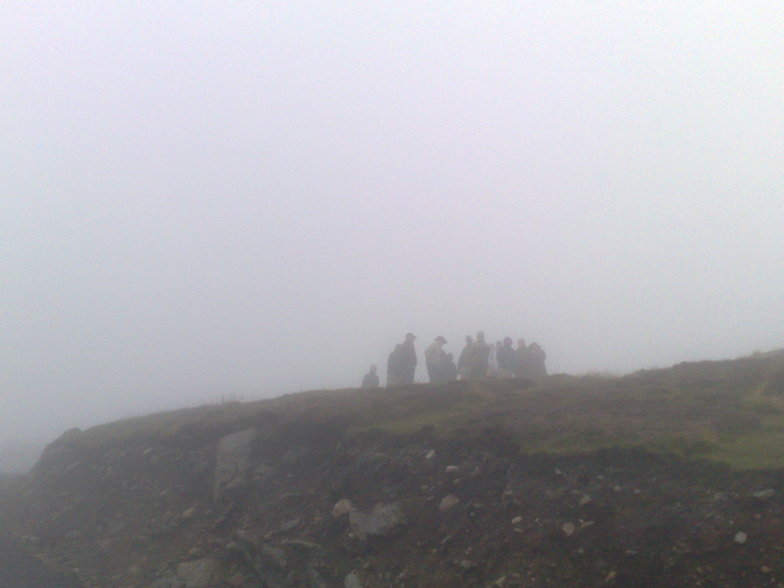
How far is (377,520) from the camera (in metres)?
11.2

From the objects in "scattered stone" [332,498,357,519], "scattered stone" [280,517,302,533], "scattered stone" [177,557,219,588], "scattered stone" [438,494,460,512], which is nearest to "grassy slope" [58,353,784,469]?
"scattered stone" [438,494,460,512]

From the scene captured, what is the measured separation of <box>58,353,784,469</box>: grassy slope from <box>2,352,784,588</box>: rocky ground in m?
0.14

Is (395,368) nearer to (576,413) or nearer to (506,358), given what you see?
(506,358)

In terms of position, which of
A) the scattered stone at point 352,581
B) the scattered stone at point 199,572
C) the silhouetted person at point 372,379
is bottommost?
the scattered stone at point 199,572

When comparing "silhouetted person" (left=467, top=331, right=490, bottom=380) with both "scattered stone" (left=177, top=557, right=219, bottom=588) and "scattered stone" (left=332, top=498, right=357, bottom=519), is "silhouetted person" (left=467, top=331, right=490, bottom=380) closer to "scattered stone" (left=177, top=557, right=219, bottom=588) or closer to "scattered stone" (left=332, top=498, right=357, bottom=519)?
"scattered stone" (left=332, top=498, right=357, bottom=519)

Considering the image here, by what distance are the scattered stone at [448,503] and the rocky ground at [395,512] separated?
6cm

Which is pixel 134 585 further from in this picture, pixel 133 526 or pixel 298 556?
pixel 298 556

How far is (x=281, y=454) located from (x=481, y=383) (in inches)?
227

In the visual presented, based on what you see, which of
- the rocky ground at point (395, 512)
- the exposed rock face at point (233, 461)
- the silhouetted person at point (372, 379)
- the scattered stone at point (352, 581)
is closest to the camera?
the rocky ground at point (395, 512)

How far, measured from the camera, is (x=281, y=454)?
52.0ft

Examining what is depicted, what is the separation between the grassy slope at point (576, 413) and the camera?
10.6 m

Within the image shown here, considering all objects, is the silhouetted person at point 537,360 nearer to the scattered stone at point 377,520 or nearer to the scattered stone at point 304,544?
the scattered stone at point 377,520

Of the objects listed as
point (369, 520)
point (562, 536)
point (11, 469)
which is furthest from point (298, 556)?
point (11, 469)

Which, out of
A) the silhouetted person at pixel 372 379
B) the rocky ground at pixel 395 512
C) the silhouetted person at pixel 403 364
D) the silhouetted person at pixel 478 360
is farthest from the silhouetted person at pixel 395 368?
the rocky ground at pixel 395 512
